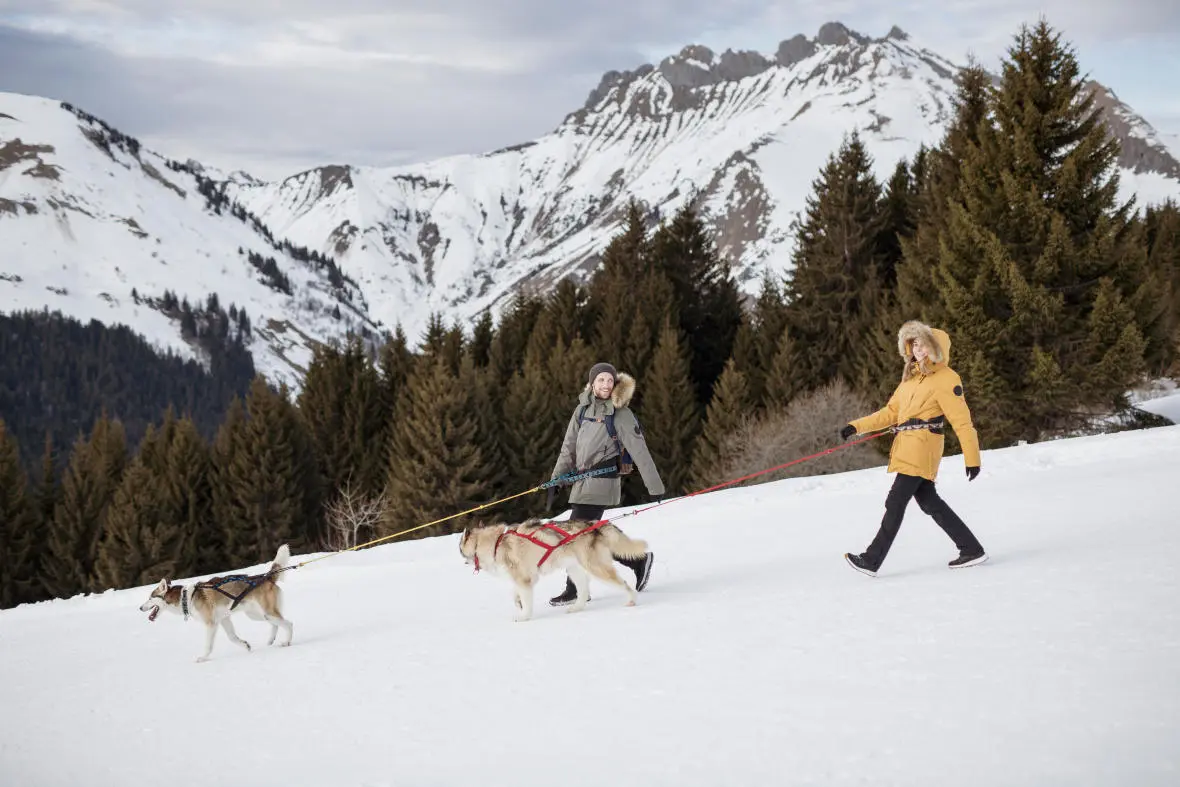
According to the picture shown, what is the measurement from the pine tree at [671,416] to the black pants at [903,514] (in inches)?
1388

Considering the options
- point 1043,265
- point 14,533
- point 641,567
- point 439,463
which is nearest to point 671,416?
point 439,463

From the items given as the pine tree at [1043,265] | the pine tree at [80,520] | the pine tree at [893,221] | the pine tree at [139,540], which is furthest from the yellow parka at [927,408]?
the pine tree at [80,520]

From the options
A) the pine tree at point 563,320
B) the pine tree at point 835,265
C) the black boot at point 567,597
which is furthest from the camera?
the pine tree at point 563,320

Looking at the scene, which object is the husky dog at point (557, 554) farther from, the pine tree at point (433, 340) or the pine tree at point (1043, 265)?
the pine tree at point (433, 340)

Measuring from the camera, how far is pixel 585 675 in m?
6.32

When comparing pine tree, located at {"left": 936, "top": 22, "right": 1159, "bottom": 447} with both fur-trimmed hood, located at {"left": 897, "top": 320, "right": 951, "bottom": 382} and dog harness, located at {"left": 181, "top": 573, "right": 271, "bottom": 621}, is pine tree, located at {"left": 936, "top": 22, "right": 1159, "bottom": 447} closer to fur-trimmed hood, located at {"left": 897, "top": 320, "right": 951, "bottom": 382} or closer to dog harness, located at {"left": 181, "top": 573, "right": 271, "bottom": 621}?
fur-trimmed hood, located at {"left": 897, "top": 320, "right": 951, "bottom": 382}

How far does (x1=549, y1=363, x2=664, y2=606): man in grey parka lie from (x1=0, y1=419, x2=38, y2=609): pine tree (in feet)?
138

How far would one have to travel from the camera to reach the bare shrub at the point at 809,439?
33.2 m

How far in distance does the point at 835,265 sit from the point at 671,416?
36.1 feet

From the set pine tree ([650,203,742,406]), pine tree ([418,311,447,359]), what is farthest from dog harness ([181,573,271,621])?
pine tree ([650,203,742,406])

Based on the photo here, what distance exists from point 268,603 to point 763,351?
1471 inches

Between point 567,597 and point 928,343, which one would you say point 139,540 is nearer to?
point 567,597

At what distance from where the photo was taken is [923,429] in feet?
25.9

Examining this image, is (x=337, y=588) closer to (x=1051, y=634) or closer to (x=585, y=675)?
(x=585, y=675)
